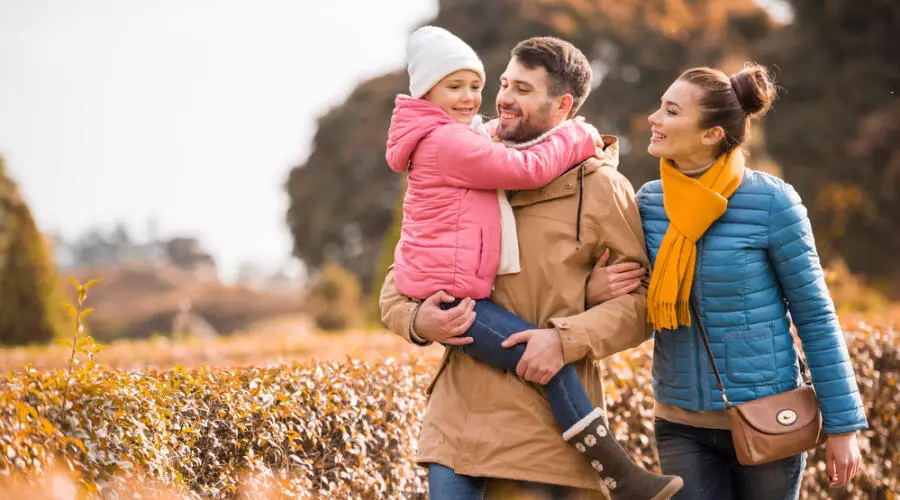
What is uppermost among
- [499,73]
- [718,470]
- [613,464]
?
[499,73]

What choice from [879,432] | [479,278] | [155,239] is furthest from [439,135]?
[155,239]

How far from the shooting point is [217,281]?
116 feet

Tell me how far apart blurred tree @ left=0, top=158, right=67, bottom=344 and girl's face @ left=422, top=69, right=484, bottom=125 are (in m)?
14.1

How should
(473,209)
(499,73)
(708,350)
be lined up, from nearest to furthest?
(473,209) < (708,350) < (499,73)

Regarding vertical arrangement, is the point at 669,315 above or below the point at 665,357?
above

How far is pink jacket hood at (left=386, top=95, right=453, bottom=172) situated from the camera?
3.20m

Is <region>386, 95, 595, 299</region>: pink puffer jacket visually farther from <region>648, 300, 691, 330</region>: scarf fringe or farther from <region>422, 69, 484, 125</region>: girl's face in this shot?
<region>648, 300, 691, 330</region>: scarf fringe

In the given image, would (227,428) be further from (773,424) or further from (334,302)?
(334,302)

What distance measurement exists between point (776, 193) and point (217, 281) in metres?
33.5

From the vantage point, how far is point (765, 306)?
318 centimetres

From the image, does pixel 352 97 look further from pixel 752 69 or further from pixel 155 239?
pixel 752 69

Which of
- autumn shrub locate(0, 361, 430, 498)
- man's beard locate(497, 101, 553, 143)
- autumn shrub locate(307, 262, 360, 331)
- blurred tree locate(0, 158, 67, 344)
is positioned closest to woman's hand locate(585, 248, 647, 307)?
man's beard locate(497, 101, 553, 143)

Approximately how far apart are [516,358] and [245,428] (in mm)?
1237

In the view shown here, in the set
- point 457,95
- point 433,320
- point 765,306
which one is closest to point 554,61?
point 457,95
